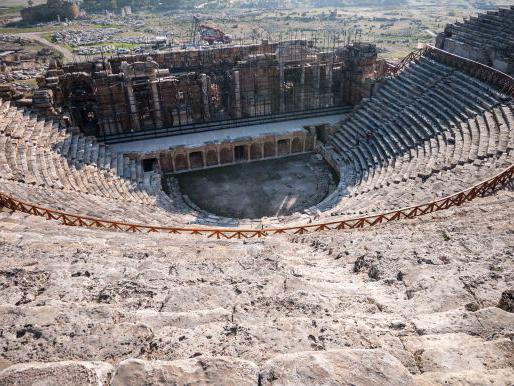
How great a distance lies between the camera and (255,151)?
89.1ft

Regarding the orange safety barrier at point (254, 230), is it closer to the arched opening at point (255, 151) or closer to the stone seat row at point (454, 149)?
the stone seat row at point (454, 149)

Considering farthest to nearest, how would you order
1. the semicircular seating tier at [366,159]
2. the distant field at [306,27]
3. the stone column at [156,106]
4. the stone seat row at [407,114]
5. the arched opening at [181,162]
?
the distant field at [306,27] → the stone column at [156,106] → the arched opening at [181,162] → the stone seat row at [407,114] → the semicircular seating tier at [366,159]

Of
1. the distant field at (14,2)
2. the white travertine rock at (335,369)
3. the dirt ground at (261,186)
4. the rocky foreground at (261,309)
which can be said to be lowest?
the dirt ground at (261,186)

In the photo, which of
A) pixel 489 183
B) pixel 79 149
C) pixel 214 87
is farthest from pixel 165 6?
pixel 489 183

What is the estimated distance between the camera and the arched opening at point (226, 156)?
26.4 metres

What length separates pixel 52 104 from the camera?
24.0 m

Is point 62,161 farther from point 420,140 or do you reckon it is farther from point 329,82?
point 329,82

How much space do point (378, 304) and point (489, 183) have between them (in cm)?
909

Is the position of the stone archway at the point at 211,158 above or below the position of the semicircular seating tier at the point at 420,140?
below

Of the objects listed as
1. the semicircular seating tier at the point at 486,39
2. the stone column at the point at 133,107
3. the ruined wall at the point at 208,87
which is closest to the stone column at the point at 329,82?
the ruined wall at the point at 208,87

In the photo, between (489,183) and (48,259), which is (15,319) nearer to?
(48,259)

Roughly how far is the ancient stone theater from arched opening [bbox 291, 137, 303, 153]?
10.8 inches

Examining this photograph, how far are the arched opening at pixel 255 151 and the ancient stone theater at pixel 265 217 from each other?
0.24 metres

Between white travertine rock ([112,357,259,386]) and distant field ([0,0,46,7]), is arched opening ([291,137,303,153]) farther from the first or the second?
distant field ([0,0,46,7])
